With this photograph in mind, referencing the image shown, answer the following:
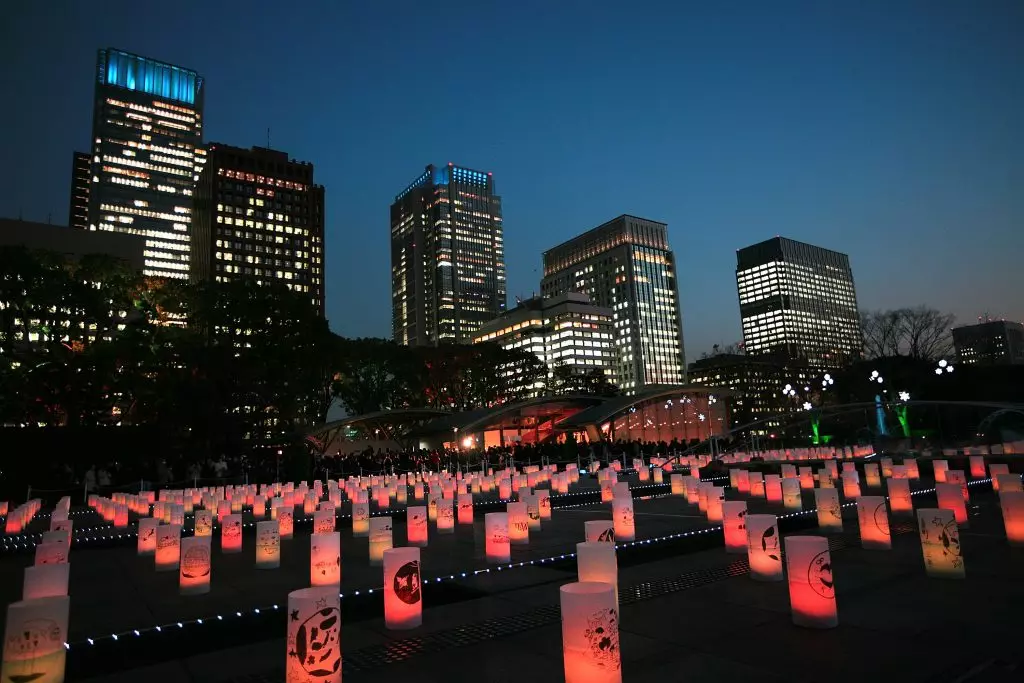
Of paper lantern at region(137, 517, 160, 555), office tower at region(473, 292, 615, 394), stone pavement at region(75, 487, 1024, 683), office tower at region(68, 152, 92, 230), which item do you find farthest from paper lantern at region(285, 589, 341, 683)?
office tower at region(68, 152, 92, 230)

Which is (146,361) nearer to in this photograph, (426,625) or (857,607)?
(426,625)

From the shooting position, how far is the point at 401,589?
5.30 m

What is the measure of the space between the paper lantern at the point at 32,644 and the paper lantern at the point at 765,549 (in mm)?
6006

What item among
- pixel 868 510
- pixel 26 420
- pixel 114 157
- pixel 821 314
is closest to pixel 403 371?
pixel 26 420

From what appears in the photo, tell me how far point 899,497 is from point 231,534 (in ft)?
37.0

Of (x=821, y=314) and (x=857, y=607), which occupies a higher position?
(x=821, y=314)

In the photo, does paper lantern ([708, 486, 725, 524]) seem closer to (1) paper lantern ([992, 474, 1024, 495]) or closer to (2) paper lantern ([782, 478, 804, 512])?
(2) paper lantern ([782, 478, 804, 512])

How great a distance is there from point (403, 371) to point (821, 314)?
143 m

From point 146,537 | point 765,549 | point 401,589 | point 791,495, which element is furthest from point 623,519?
point 146,537

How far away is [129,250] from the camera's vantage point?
70.2m

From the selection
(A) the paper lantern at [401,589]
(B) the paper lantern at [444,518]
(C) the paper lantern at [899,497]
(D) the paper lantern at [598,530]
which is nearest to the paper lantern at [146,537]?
(B) the paper lantern at [444,518]

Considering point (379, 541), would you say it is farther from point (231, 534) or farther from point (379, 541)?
point (231, 534)

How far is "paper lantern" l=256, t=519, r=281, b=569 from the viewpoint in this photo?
336 inches

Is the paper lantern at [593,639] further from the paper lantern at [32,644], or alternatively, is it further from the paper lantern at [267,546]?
the paper lantern at [267,546]
